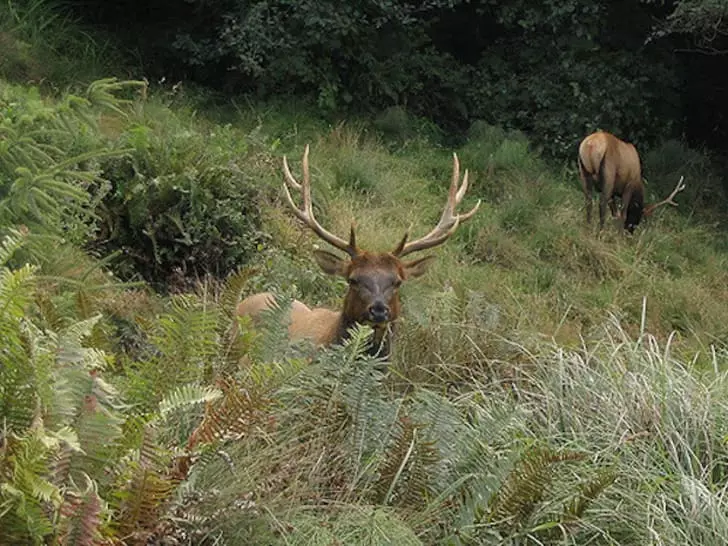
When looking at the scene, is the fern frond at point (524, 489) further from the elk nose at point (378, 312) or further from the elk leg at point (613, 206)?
the elk leg at point (613, 206)

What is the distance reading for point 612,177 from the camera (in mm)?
13953

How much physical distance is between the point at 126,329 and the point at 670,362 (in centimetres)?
300

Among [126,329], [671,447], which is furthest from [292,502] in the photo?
[126,329]

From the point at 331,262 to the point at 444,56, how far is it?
994 cm

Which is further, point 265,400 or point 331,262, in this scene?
point 331,262

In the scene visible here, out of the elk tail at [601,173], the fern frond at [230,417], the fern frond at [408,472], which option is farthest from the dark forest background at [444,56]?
the fern frond at [230,417]

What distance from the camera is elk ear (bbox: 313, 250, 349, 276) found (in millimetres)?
7441

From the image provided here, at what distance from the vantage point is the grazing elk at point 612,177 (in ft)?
45.4

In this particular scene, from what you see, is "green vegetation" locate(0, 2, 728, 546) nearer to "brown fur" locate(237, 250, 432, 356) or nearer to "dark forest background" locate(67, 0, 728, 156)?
"brown fur" locate(237, 250, 432, 356)

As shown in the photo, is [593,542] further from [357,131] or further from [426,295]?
[357,131]

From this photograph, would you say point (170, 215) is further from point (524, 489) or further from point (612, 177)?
point (612, 177)

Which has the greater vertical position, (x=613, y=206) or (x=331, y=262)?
(x=331, y=262)

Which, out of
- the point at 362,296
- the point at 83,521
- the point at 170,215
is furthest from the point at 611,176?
the point at 83,521

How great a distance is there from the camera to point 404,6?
15.7 m
